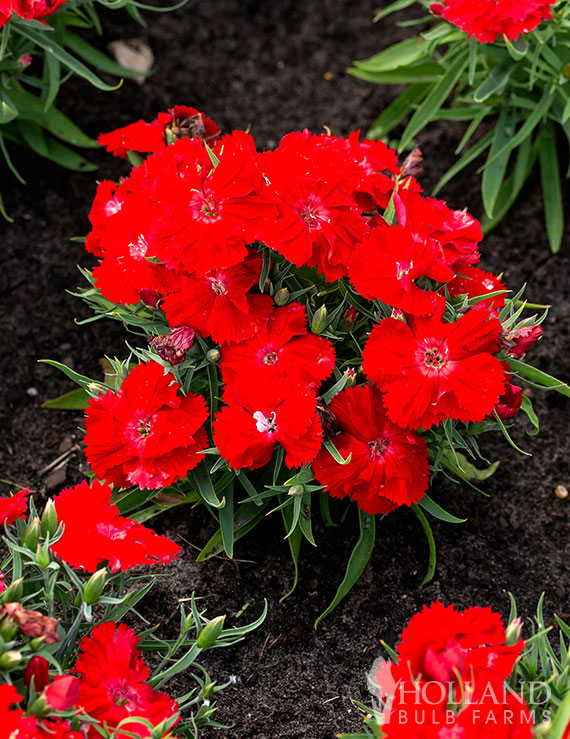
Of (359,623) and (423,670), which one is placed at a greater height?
(423,670)

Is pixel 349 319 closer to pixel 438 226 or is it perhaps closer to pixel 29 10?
pixel 438 226

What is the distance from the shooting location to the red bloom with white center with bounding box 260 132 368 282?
1762mm

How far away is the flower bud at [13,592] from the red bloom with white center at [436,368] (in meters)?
0.80

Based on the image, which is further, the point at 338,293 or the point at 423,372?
the point at 338,293

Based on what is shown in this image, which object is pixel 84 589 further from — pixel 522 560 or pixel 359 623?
pixel 522 560

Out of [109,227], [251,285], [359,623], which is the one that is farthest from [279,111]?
[359,623]

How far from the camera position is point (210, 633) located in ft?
5.22

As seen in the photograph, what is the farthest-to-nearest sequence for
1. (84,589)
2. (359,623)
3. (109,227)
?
(359,623)
(109,227)
(84,589)

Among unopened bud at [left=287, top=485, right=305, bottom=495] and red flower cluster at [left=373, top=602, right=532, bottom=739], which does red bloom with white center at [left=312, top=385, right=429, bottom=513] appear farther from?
red flower cluster at [left=373, top=602, right=532, bottom=739]

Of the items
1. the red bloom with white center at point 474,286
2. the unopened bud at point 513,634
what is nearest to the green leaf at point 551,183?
the red bloom with white center at point 474,286

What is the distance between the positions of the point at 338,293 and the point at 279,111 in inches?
66.7

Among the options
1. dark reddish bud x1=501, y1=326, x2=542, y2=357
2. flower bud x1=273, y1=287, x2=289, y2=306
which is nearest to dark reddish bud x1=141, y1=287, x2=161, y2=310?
flower bud x1=273, y1=287, x2=289, y2=306

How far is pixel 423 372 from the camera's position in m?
1.78

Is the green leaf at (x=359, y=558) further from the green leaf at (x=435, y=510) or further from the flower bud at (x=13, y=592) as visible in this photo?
the flower bud at (x=13, y=592)
